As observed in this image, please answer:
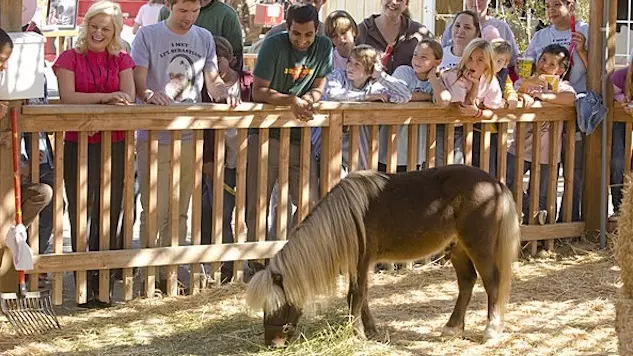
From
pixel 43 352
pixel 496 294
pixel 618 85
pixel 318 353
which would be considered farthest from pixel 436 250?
pixel 618 85

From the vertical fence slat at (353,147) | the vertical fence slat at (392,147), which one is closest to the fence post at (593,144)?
the vertical fence slat at (392,147)

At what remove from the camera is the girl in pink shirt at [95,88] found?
6074 mm

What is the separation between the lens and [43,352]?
5.43 m

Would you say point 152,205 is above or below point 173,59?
below

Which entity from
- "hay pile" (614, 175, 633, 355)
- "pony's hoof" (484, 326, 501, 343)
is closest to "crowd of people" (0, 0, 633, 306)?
"pony's hoof" (484, 326, 501, 343)

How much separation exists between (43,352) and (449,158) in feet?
9.97

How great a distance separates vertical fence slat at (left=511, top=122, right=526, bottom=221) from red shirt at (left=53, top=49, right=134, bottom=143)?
9.14ft

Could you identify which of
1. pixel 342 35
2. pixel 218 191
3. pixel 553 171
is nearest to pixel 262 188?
pixel 218 191

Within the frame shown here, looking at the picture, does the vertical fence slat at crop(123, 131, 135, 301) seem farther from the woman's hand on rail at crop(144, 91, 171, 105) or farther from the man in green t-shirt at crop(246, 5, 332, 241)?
the man in green t-shirt at crop(246, 5, 332, 241)

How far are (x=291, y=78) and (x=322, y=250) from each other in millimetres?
1788

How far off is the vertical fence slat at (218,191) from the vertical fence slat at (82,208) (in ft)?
2.59

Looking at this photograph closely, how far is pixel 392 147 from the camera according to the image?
7.07 m

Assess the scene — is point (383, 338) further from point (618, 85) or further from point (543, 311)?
point (618, 85)

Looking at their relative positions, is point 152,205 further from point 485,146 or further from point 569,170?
point 569,170
